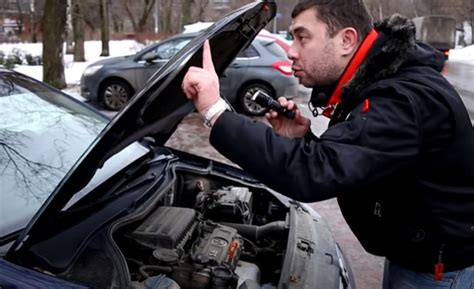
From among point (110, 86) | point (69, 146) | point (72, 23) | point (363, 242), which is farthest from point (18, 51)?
point (363, 242)

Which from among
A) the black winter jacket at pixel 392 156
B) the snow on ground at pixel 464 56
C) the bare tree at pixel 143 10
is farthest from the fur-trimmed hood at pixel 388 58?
the bare tree at pixel 143 10

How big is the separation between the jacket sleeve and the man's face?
0.25 meters

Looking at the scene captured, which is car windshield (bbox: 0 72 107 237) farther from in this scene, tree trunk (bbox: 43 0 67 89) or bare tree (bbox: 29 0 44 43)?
bare tree (bbox: 29 0 44 43)

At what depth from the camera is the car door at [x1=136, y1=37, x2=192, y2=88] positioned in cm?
1010

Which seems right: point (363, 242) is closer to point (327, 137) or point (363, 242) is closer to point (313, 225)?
point (327, 137)

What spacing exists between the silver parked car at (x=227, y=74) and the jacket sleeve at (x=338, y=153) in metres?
8.24

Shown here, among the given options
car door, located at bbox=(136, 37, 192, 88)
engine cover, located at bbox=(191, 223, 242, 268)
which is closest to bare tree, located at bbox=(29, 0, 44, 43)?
car door, located at bbox=(136, 37, 192, 88)

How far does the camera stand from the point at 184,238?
234cm

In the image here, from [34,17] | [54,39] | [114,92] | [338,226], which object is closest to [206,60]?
[338,226]

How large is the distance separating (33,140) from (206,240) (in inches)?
40.2

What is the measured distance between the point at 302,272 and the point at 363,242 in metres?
0.40

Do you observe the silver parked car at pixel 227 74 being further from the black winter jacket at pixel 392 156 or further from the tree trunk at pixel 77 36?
the tree trunk at pixel 77 36

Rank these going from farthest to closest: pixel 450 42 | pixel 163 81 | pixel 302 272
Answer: pixel 450 42 < pixel 302 272 < pixel 163 81

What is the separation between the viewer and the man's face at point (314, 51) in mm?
1699
